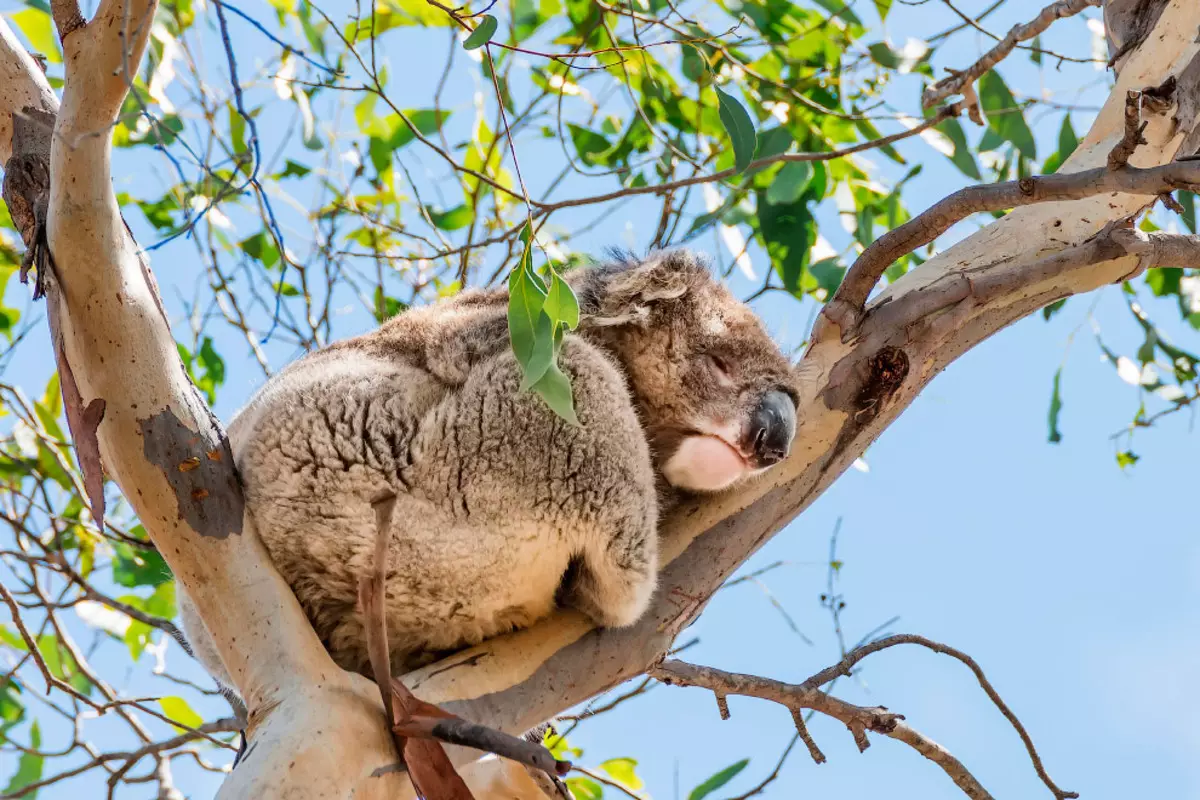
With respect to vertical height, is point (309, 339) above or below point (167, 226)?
below

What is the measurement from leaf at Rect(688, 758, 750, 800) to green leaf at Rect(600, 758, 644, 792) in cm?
55

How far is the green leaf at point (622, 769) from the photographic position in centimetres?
320

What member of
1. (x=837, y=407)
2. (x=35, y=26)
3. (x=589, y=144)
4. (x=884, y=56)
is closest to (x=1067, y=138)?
(x=884, y=56)

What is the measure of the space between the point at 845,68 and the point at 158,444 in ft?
9.17

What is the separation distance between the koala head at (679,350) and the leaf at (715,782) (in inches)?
36.5

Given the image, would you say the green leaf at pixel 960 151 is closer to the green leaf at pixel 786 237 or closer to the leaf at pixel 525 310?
the green leaf at pixel 786 237

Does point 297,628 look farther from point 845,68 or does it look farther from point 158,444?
point 845,68

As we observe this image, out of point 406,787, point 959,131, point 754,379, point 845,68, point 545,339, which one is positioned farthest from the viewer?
point 845,68

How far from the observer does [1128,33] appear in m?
2.68

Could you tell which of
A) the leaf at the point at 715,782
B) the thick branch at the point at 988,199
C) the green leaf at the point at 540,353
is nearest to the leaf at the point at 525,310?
the green leaf at the point at 540,353

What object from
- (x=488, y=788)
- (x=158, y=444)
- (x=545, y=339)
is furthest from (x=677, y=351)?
(x=158, y=444)

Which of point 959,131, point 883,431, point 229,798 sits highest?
point 959,131

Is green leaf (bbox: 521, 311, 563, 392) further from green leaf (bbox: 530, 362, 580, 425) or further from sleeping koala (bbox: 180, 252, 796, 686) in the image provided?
sleeping koala (bbox: 180, 252, 796, 686)

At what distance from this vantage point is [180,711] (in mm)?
3166
